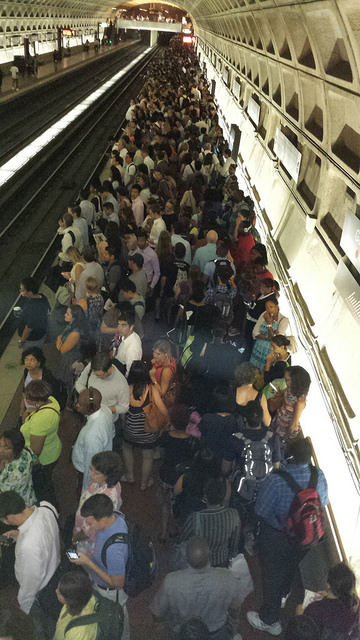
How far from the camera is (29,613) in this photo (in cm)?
387

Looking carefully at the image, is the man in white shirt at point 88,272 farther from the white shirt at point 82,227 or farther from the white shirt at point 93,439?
the white shirt at point 93,439

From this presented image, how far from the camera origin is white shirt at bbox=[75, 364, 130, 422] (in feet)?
16.3

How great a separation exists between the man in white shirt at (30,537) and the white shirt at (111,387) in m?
1.37

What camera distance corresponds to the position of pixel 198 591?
133 inches

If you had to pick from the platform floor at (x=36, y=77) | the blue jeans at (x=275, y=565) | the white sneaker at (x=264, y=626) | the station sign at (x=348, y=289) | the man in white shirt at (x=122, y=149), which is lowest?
the white sneaker at (x=264, y=626)

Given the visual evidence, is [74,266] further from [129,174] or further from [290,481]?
[129,174]

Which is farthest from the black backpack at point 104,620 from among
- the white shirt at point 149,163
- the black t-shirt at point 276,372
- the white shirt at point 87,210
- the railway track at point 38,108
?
the railway track at point 38,108

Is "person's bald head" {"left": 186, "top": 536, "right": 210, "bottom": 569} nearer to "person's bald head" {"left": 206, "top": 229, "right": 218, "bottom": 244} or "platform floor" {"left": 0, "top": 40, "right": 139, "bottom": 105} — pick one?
"person's bald head" {"left": 206, "top": 229, "right": 218, "bottom": 244}

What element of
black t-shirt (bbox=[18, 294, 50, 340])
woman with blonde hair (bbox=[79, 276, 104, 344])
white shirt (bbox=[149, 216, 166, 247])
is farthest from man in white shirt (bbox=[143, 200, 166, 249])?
black t-shirt (bbox=[18, 294, 50, 340])

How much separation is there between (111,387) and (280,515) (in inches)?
70.9

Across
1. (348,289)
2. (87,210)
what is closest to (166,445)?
(348,289)

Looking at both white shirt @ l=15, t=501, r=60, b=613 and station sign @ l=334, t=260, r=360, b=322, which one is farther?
station sign @ l=334, t=260, r=360, b=322

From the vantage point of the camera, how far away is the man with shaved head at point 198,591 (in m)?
3.39

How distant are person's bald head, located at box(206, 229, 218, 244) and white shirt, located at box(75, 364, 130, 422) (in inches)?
133
